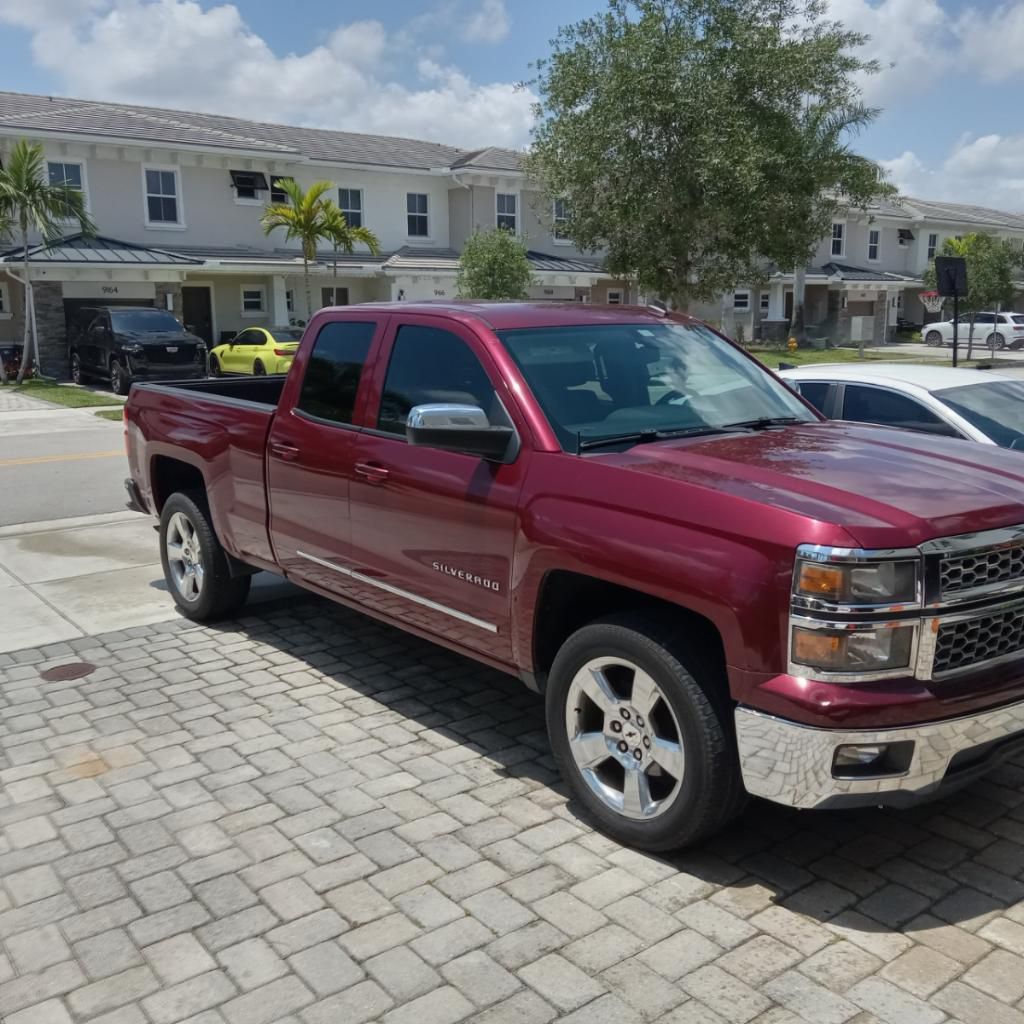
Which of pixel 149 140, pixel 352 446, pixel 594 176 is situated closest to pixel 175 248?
pixel 149 140

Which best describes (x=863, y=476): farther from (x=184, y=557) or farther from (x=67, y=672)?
(x=184, y=557)

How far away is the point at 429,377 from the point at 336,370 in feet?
2.39

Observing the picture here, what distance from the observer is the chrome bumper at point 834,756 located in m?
3.08

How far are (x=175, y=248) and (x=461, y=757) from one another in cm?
2776

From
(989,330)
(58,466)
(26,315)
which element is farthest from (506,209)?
(58,466)

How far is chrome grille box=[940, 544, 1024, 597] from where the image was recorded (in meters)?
3.17

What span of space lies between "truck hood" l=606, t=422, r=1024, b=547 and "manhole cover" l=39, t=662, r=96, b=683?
3.47 metres

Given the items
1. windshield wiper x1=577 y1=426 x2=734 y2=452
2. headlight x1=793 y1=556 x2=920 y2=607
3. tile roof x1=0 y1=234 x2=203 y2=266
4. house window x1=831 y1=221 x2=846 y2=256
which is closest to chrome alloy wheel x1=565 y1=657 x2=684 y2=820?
headlight x1=793 y1=556 x2=920 y2=607

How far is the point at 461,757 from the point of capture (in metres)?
4.54

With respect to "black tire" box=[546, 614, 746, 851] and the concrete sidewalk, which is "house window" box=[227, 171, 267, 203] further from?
"black tire" box=[546, 614, 746, 851]

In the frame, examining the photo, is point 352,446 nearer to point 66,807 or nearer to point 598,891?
point 66,807

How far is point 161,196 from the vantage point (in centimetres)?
2914

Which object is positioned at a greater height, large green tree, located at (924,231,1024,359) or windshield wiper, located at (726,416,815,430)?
large green tree, located at (924,231,1024,359)

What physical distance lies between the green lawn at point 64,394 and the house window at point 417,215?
45.1ft
